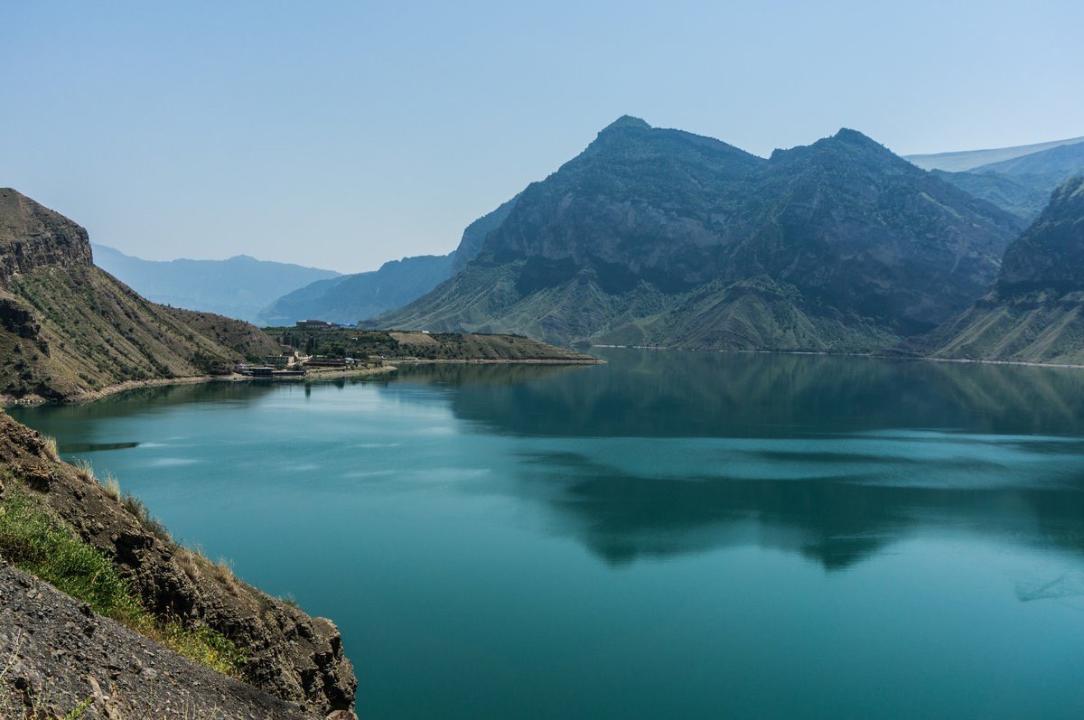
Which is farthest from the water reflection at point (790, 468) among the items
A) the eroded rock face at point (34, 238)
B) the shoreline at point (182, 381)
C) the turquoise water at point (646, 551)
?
the eroded rock face at point (34, 238)

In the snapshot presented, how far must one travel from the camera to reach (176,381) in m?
147

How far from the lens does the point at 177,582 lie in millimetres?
19031

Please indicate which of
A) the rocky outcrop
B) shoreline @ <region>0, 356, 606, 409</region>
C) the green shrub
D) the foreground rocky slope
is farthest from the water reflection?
shoreline @ <region>0, 356, 606, 409</region>

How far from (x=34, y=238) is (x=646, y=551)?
137219 millimetres

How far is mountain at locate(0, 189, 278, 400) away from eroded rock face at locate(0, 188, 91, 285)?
0.17 m

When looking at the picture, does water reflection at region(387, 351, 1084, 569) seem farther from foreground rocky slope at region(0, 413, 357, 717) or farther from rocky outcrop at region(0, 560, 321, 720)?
rocky outcrop at region(0, 560, 321, 720)

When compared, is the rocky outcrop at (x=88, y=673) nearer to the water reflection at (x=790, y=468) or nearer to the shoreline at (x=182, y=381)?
the water reflection at (x=790, y=468)

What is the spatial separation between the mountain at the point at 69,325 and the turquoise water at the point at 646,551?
1313 cm

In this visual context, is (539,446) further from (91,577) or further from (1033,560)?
(91,577)

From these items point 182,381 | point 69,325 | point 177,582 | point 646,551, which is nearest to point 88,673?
point 177,582

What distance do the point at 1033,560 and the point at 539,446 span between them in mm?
53698

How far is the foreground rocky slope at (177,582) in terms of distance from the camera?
712 inches

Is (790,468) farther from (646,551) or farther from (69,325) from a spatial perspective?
(69,325)

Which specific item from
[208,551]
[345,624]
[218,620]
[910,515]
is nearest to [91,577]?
[218,620]
